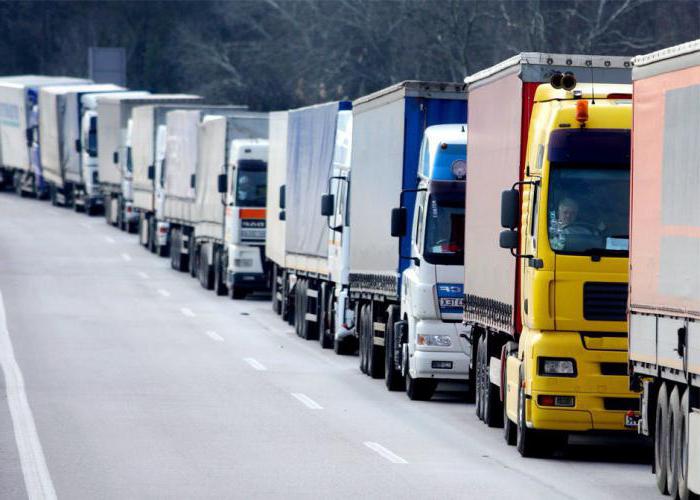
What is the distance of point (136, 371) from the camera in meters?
23.5

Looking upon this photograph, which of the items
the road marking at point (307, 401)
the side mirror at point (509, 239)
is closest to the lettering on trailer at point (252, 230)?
the road marking at point (307, 401)

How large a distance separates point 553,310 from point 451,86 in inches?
272

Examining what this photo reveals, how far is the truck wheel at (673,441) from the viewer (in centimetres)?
1309

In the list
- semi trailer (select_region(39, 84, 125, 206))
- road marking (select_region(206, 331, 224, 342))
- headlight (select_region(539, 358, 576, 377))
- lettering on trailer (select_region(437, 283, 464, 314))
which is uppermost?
semi trailer (select_region(39, 84, 125, 206))

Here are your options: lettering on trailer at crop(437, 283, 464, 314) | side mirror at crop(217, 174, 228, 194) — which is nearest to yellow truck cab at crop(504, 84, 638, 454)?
lettering on trailer at crop(437, 283, 464, 314)

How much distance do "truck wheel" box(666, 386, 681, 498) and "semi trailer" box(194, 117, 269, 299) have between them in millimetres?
24699

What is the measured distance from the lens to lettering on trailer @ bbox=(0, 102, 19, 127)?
72.9 metres

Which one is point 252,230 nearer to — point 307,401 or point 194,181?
point 194,181

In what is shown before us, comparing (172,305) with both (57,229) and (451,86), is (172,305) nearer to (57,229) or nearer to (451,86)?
(451,86)

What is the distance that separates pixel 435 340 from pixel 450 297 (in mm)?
502

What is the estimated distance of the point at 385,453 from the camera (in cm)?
1596

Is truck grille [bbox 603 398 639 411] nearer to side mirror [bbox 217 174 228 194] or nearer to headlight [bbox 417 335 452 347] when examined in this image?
headlight [bbox 417 335 452 347]

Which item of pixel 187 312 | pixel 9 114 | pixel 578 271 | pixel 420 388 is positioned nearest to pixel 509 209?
pixel 578 271

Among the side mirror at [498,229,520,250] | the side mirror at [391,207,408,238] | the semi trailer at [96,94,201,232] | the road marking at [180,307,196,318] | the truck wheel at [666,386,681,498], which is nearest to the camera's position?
the truck wheel at [666,386,681,498]
